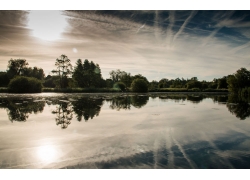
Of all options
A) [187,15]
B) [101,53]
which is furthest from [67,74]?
[187,15]

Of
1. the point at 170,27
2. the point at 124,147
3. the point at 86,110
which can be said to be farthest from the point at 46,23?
the point at 124,147

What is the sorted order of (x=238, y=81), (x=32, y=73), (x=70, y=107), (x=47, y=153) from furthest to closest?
(x=32, y=73) → (x=238, y=81) → (x=70, y=107) → (x=47, y=153)

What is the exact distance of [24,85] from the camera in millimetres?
30281

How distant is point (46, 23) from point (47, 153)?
259 inches

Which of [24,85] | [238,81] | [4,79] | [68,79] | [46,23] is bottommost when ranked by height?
[24,85]

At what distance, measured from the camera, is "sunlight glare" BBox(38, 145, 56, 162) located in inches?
150

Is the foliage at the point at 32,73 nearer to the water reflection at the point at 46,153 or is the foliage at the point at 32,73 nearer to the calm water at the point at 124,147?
the calm water at the point at 124,147

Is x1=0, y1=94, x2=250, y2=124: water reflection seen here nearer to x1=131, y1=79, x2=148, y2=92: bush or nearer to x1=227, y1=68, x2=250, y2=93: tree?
x1=227, y1=68, x2=250, y2=93: tree

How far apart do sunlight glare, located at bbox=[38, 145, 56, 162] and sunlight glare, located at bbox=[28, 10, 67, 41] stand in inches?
227

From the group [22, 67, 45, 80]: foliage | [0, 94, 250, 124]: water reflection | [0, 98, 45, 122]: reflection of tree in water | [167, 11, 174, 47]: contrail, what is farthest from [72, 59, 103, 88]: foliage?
[167, 11, 174, 47]: contrail

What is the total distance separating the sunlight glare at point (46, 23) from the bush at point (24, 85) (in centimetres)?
2179

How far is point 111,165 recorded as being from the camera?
3.52 meters

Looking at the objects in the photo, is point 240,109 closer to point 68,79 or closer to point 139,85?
point 139,85

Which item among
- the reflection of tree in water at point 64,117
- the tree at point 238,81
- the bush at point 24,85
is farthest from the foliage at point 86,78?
the reflection of tree in water at point 64,117
